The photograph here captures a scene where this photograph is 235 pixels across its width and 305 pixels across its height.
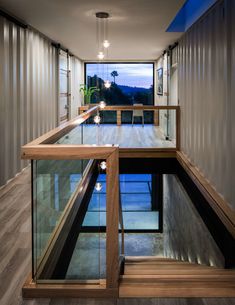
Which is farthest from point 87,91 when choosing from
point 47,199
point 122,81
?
point 47,199

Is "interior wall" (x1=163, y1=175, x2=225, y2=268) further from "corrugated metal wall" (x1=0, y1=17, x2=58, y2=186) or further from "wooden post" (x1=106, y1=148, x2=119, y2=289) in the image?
"corrugated metal wall" (x1=0, y1=17, x2=58, y2=186)

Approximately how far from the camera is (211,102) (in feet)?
19.5

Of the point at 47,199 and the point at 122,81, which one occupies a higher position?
the point at 122,81

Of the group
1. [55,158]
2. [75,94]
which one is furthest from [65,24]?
[75,94]

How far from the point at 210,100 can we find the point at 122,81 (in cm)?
1047

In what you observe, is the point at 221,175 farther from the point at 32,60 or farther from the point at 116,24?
the point at 32,60

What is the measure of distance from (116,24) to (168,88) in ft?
14.9

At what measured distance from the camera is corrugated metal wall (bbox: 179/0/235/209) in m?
5.05

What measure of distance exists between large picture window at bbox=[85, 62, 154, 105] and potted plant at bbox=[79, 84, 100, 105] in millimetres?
171

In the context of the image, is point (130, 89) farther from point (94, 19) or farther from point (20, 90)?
point (20, 90)

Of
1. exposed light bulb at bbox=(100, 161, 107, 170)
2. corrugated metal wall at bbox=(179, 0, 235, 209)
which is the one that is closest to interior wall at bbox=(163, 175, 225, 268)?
corrugated metal wall at bbox=(179, 0, 235, 209)

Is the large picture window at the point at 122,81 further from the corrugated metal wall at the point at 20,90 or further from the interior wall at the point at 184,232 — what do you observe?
the corrugated metal wall at the point at 20,90

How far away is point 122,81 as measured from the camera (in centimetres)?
1620

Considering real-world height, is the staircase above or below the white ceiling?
below
